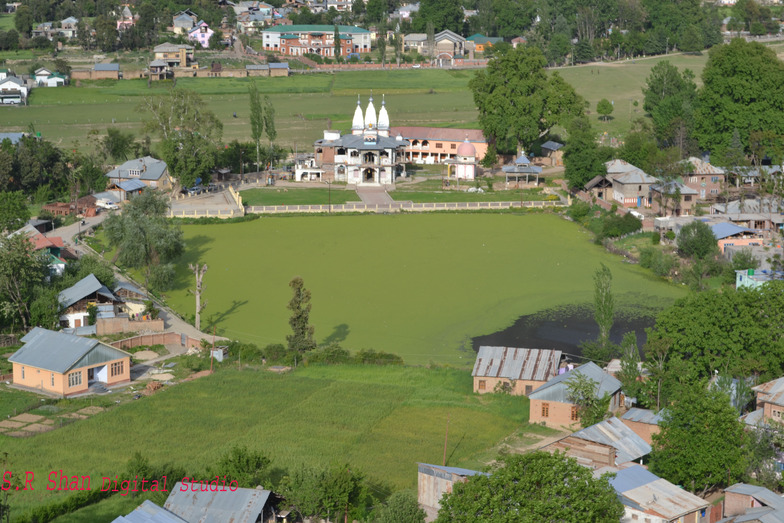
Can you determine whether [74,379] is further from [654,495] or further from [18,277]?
[654,495]

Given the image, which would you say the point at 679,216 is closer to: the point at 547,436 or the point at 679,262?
the point at 679,262

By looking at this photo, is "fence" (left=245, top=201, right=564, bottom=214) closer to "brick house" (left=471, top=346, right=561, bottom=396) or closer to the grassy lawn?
the grassy lawn

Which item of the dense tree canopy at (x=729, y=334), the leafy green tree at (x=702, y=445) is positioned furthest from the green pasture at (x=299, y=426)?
the dense tree canopy at (x=729, y=334)

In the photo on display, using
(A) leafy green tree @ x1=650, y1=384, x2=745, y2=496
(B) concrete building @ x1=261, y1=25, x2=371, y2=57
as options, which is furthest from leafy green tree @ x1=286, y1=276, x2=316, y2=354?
(B) concrete building @ x1=261, y1=25, x2=371, y2=57

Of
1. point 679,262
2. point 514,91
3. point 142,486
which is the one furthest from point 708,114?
point 142,486

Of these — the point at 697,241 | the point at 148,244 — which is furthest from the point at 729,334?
the point at 148,244
